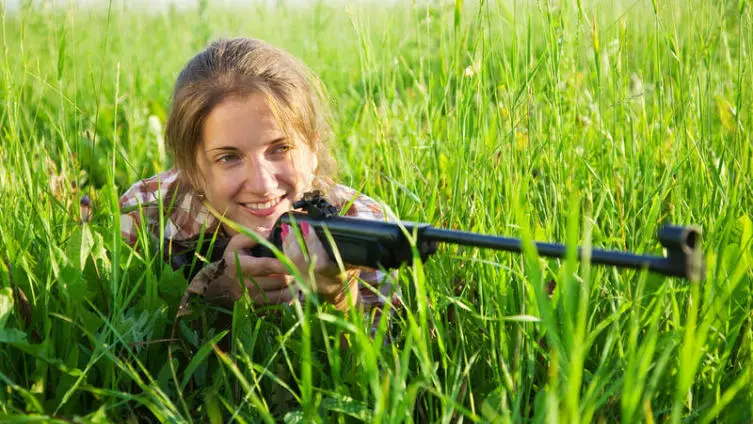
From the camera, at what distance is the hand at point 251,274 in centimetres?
164

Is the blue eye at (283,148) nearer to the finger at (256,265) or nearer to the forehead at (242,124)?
the forehead at (242,124)

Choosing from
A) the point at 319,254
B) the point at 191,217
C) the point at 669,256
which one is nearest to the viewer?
the point at 669,256

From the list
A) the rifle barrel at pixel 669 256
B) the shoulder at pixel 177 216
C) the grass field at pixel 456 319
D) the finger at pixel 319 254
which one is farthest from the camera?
the shoulder at pixel 177 216

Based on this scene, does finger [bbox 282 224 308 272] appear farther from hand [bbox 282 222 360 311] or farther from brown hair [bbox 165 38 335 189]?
brown hair [bbox 165 38 335 189]

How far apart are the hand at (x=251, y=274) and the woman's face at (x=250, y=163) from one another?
0.19 meters

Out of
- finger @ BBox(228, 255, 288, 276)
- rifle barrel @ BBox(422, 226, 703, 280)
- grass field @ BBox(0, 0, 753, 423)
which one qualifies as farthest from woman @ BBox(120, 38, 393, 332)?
rifle barrel @ BBox(422, 226, 703, 280)

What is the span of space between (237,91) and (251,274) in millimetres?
518

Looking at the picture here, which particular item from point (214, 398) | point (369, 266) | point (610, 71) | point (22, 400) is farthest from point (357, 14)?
point (22, 400)

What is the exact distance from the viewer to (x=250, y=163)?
74.7 inches

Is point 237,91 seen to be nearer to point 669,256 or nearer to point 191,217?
point 191,217

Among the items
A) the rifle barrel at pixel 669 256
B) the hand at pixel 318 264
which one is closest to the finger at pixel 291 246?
the hand at pixel 318 264

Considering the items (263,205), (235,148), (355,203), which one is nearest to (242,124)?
(235,148)

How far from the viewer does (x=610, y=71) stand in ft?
6.01

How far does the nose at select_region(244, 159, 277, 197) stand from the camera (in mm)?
1878
